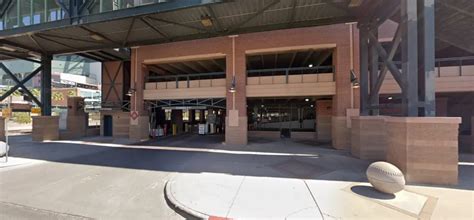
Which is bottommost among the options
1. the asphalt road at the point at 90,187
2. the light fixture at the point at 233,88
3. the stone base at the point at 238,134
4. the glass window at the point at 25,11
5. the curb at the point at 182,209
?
the asphalt road at the point at 90,187

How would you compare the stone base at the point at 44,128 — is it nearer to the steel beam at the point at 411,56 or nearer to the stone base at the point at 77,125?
the stone base at the point at 77,125

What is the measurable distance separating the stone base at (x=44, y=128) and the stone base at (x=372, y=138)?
2220 centimetres

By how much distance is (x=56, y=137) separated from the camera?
1872 cm

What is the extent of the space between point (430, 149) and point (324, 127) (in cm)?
1128

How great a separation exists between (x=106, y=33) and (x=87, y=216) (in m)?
12.1

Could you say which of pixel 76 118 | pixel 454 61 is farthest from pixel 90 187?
pixel 454 61

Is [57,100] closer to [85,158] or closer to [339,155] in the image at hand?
[85,158]

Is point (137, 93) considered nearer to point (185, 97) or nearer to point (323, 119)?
point (185, 97)

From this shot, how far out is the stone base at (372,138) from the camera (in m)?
10.4

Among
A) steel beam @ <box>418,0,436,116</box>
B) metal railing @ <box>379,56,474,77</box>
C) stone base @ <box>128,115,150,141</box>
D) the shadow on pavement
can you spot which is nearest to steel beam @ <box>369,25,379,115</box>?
metal railing @ <box>379,56,474,77</box>

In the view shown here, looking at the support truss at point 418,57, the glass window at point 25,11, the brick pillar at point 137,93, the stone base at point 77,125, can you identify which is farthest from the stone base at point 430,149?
the stone base at point 77,125

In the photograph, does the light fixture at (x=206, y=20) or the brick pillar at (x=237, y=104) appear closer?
the light fixture at (x=206, y=20)

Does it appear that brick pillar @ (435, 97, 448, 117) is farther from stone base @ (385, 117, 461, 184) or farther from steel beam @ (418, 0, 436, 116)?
stone base @ (385, 117, 461, 184)

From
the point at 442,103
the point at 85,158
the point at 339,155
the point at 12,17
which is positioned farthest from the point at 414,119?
the point at 12,17
